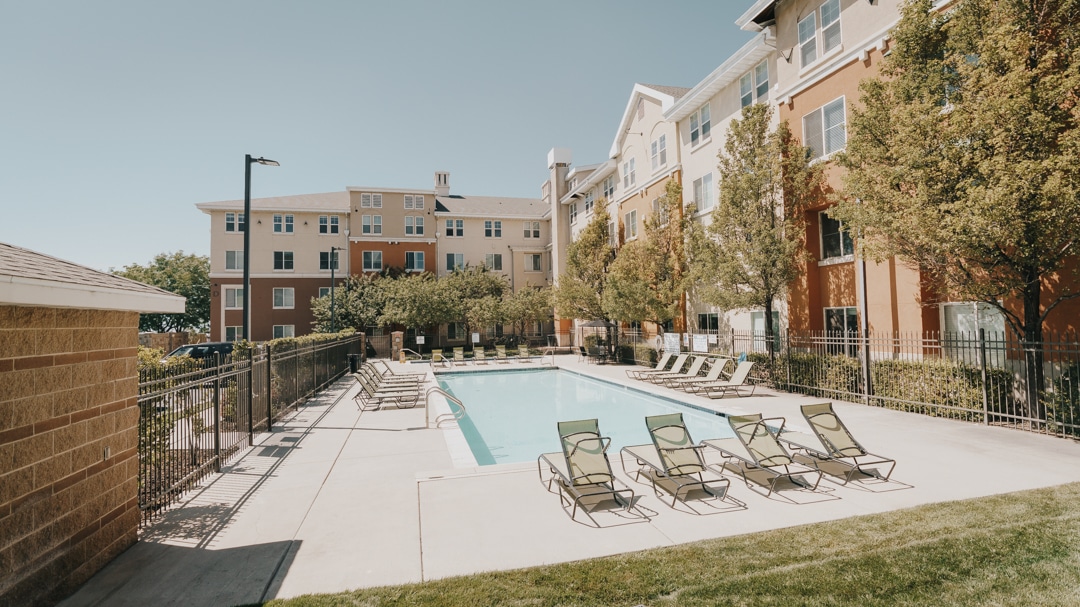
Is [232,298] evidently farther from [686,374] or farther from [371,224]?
[686,374]

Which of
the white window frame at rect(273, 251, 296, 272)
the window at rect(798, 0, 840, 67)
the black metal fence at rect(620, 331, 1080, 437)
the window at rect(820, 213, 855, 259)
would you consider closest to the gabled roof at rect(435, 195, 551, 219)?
the white window frame at rect(273, 251, 296, 272)

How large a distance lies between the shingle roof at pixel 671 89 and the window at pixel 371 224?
23512 millimetres

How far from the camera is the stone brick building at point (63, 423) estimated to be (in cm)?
381

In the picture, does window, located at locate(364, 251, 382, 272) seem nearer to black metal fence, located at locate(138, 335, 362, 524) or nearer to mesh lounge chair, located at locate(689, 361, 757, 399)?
black metal fence, located at locate(138, 335, 362, 524)

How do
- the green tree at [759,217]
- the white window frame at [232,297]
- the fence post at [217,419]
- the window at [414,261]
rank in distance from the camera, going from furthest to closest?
the window at [414,261], the white window frame at [232,297], the green tree at [759,217], the fence post at [217,419]

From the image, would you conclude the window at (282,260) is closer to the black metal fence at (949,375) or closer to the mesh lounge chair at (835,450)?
the black metal fence at (949,375)

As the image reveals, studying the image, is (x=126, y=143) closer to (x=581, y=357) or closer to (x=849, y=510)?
(x=849, y=510)

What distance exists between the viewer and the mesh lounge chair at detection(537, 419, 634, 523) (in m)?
6.47

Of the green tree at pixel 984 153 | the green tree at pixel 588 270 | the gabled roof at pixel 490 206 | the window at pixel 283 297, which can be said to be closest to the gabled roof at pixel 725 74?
the green tree at pixel 588 270

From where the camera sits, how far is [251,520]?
239 inches

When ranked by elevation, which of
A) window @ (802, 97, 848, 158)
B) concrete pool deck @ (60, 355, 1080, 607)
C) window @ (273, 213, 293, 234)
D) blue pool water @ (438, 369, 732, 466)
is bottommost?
blue pool water @ (438, 369, 732, 466)

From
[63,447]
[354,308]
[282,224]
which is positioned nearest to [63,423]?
[63,447]

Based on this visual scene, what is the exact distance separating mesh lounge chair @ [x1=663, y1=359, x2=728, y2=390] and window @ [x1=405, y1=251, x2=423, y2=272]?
2818 cm

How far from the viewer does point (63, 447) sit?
4.41 metres
